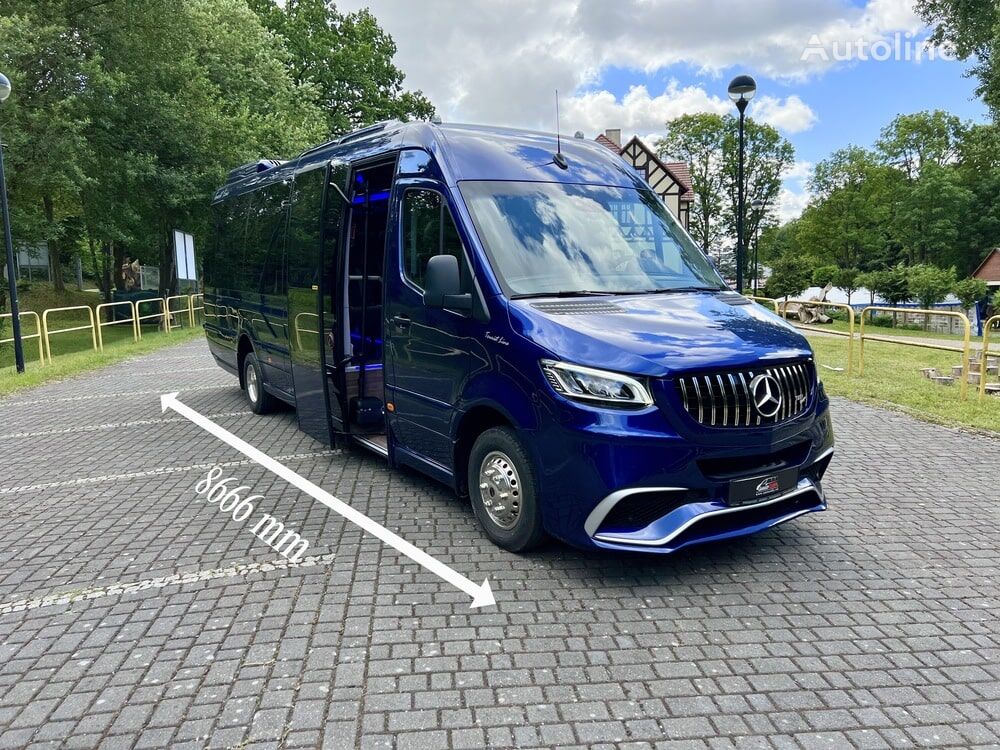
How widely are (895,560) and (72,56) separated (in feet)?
72.6

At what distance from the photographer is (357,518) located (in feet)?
17.4

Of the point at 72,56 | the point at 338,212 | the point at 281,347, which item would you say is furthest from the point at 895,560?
the point at 72,56

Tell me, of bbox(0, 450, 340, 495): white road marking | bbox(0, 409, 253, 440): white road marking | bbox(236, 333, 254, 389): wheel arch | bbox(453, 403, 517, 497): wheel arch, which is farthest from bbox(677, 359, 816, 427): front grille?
bbox(0, 409, 253, 440): white road marking

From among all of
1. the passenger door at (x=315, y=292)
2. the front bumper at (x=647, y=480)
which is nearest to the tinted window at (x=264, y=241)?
the passenger door at (x=315, y=292)

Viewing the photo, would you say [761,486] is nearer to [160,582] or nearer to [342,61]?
[160,582]

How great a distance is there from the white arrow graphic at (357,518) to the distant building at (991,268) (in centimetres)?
6403

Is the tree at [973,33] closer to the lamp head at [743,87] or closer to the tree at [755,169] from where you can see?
the lamp head at [743,87]

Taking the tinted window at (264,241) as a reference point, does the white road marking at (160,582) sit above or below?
below

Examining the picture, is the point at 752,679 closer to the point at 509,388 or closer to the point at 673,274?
the point at 509,388

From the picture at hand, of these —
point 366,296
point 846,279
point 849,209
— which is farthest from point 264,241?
point 849,209

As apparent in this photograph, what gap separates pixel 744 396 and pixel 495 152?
2.49 meters

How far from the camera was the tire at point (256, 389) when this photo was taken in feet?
29.2

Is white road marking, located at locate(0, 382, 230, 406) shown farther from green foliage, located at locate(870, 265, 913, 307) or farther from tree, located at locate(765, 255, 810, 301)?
tree, located at locate(765, 255, 810, 301)

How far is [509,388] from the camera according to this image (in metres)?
4.31
